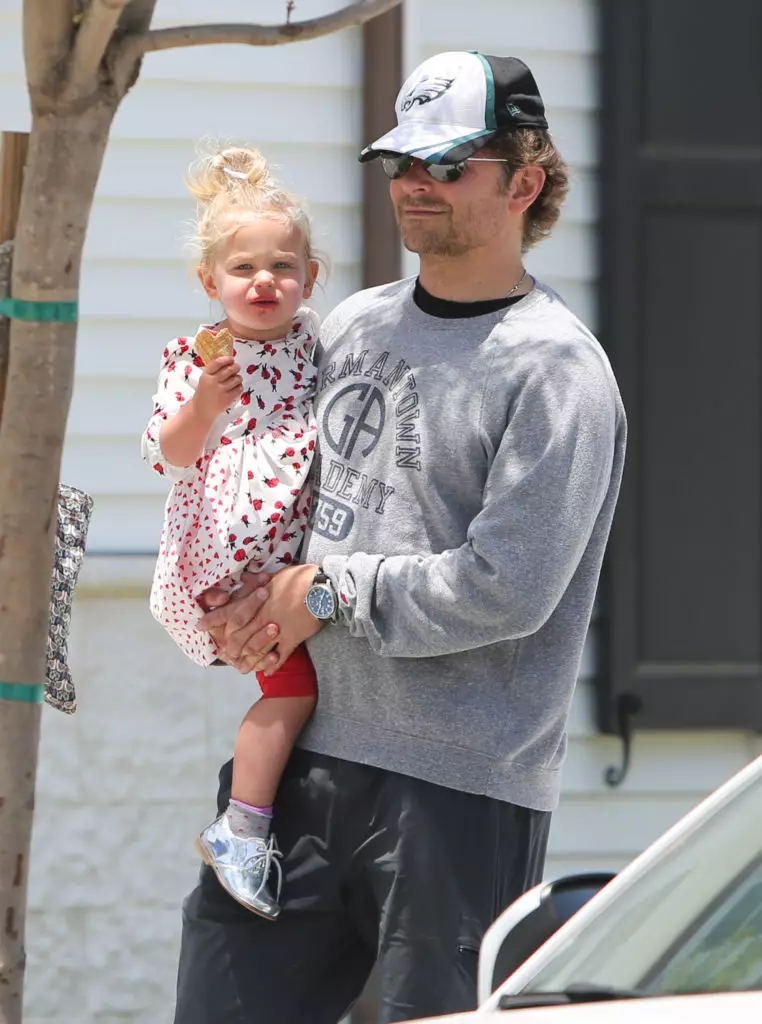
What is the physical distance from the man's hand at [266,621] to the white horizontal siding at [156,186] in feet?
6.84

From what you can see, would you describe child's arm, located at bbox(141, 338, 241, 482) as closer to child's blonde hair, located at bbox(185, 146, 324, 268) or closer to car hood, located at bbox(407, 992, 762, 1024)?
child's blonde hair, located at bbox(185, 146, 324, 268)

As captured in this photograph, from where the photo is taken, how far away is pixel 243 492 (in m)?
2.87

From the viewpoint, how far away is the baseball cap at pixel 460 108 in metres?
Answer: 2.76

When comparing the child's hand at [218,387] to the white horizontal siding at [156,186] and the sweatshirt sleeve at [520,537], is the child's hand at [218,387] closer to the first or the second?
the sweatshirt sleeve at [520,537]

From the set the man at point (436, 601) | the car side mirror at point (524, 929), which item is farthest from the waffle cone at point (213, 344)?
the car side mirror at point (524, 929)

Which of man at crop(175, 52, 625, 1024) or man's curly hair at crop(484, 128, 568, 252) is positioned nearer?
man at crop(175, 52, 625, 1024)

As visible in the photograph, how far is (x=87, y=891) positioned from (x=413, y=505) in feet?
8.45

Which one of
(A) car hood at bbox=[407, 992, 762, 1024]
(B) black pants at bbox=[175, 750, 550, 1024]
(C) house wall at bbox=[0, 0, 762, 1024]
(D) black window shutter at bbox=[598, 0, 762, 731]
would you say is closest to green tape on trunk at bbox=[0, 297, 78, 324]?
(B) black pants at bbox=[175, 750, 550, 1024]

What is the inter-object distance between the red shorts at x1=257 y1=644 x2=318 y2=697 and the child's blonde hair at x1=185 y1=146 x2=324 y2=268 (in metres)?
0.68

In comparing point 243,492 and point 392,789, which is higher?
point 243,492

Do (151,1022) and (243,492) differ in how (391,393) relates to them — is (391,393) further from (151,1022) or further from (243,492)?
(151,1022)

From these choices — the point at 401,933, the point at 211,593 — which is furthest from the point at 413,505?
the point at 401,933

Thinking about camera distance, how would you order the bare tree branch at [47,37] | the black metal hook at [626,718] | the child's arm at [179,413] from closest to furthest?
the bare tree branch at [47,37]
the child's arm at [179,413]
the black metal hook at [626,718]

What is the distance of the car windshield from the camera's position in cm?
195
